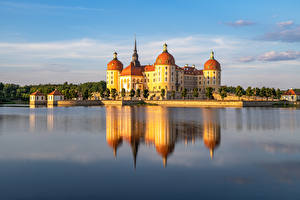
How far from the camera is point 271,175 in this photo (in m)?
11.4

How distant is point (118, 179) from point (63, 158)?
4.63m

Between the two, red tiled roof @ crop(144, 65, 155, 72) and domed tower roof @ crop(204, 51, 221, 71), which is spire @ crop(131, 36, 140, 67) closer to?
red tiled roof @ crop(144, 65, 155, 72)

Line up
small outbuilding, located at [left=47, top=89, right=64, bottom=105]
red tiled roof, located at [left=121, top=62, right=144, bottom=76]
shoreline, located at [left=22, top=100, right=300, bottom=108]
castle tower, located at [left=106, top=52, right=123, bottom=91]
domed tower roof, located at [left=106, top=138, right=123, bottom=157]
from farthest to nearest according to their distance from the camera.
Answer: castle tower, located at [left=106, top=52, right=123, bottom=91]
red tiled roof, located at [left=121, top=62, right=144, bottom=76]
small outbuilding, located at [left=47, top=89, right=64, bottom=105]
shoreline, located at [left=22, top=100, right=300, bottom=108]
domed tower roof, located at [left=106, top=138, right=123, bottom=157]

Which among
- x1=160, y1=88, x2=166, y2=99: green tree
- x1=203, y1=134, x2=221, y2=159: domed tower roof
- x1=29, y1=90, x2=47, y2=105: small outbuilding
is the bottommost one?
x1=203, y1=134, x2=221, y2=159: domed tower roof

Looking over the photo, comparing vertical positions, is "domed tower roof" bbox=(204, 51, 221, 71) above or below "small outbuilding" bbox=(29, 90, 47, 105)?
above

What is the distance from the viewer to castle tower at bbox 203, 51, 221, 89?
4129 inches

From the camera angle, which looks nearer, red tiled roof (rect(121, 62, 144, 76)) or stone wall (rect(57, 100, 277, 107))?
stone wall (rect(57, 100, 277, 107))

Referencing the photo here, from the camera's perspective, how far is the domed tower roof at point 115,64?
356 ft

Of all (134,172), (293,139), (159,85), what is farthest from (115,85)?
(134,172)

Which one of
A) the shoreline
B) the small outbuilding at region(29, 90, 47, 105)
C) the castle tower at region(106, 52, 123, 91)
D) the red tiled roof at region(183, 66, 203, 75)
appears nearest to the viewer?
the shoreline

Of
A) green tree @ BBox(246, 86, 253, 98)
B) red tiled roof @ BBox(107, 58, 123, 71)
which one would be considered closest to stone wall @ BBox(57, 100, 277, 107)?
green tree @ BBox(246, 86, 253, 98)

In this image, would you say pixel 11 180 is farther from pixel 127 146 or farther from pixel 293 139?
pixel 293 139

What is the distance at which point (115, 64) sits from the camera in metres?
109

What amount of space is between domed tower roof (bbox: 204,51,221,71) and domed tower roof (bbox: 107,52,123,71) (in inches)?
1167
